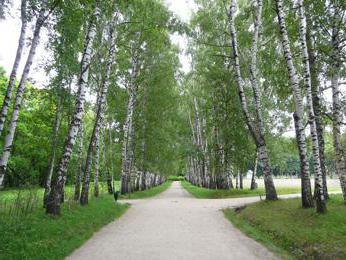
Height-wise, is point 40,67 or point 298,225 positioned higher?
point 40,67

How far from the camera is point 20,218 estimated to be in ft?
29.1

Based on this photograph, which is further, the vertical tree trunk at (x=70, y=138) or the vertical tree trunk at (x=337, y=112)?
the vertical tree trunk at (x=337, y=112)

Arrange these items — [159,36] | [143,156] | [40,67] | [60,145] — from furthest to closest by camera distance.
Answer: [143,156] < [159,36] < [60,145] < [40,67]

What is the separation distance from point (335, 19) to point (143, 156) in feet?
73.4

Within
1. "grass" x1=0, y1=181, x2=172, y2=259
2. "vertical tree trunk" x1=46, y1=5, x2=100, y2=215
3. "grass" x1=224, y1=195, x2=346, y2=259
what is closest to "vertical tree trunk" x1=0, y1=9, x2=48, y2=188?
"grass" x1=0, y1=181, x2=172, y2=259

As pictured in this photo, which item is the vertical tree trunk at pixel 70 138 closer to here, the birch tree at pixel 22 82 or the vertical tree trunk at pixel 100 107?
the birch tree at pixel 22 82

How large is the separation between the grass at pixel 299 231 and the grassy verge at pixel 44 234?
5046 mm

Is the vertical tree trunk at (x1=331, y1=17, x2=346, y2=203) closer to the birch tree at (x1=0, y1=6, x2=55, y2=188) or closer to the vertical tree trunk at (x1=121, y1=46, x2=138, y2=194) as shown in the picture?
the birch tree at (x1=0, y1=6, x2=55, y2=188)

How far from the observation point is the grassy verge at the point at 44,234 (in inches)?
255

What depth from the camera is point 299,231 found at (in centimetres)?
815

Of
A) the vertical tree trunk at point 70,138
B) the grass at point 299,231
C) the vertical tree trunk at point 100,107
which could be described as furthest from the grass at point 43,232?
the grass at point 299,231

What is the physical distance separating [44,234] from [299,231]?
6.64 m

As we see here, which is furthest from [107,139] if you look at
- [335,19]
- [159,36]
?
[335,19]

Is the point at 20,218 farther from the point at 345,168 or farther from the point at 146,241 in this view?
the point at 345,168
